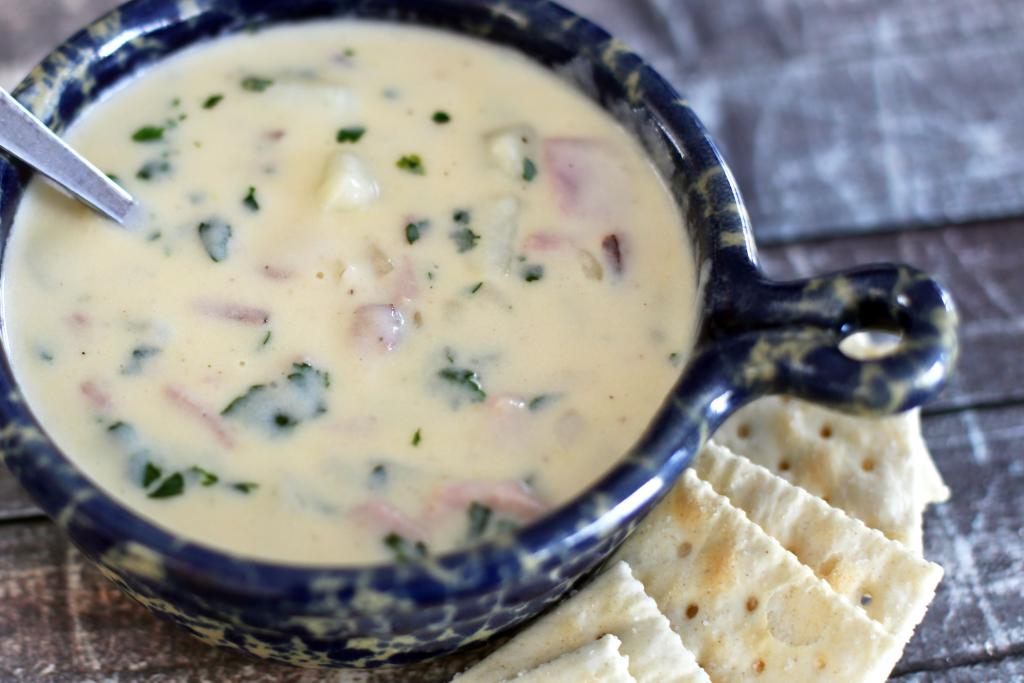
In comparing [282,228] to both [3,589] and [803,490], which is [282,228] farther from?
[803,490]

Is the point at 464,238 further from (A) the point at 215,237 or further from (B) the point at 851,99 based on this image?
(B) the point at 851,99

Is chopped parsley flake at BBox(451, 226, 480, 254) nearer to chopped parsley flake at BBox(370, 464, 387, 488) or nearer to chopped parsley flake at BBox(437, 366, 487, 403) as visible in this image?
chopped parsley flake at BBox(437, 366, 487, 403)

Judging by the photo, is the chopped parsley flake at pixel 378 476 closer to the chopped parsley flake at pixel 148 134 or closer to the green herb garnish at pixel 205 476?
the green herb garnish at pixel 205 476

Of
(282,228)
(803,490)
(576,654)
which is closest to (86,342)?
(282,228)

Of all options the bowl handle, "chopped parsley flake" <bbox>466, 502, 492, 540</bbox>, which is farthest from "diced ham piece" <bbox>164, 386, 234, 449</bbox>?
the bowl handle

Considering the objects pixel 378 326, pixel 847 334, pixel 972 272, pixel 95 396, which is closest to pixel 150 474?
pixel 95 396
